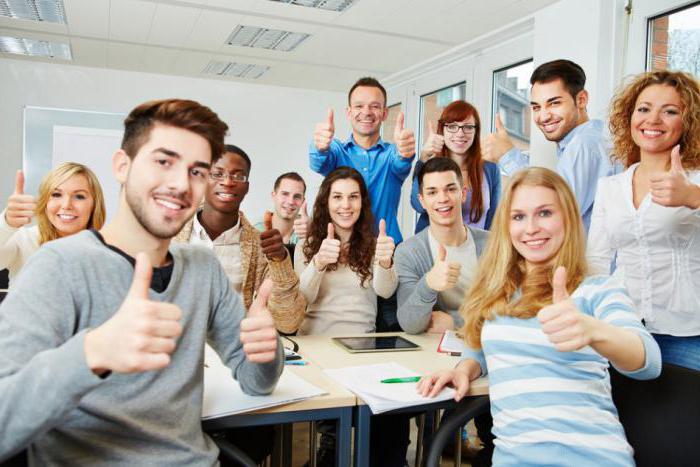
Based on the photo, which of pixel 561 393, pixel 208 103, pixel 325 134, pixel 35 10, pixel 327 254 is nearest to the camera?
pixel 561 393

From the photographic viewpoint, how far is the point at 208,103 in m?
6.48

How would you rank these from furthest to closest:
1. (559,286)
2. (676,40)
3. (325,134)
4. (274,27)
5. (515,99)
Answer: (515,99)
(274,27)
(676,40)
(325,134)
(559,286)

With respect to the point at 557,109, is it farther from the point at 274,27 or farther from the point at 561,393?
the point at 274,27

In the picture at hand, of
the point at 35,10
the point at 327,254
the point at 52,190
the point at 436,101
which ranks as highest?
the point at 35,10

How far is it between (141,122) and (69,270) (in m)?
0.35

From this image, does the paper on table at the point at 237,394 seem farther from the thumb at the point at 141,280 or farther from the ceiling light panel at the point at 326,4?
the ceiling light panel at the point at 326,4

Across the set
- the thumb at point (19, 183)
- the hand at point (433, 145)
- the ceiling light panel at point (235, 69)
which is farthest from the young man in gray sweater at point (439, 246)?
the ceiling light panel at point (235, 69)

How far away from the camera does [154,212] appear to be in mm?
1211

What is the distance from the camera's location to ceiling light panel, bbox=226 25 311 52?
461 centimetres

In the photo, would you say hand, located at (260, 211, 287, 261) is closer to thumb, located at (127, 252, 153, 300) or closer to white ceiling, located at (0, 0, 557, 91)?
thumb, located at (127, 252, 153, 300)

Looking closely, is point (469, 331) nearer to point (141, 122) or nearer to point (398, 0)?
point (141, 122)

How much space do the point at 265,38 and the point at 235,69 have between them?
1.22 metres

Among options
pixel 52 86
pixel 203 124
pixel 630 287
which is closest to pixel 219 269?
pixel 203 124

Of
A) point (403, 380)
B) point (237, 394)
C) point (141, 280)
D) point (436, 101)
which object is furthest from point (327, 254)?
point (436, 101)
